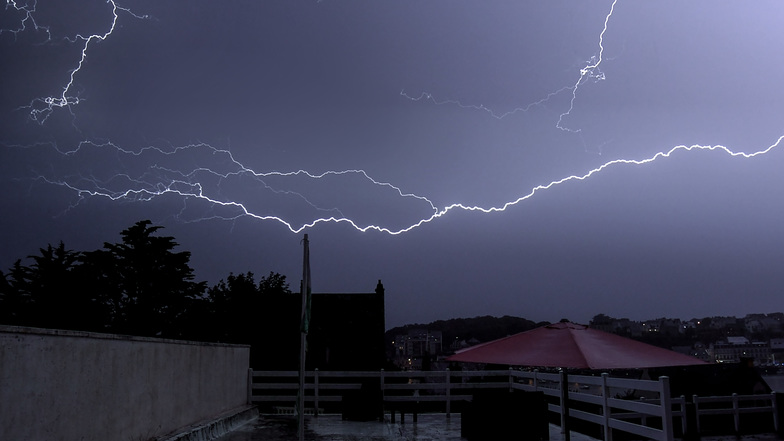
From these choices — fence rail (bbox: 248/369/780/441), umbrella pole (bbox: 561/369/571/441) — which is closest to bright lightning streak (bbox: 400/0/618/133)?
fence rail (bbox: 248/369/780/441)

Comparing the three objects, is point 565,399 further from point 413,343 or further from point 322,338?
point 413,343

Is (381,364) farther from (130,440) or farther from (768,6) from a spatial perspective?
(768,6)

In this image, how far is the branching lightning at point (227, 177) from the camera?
2158 cm

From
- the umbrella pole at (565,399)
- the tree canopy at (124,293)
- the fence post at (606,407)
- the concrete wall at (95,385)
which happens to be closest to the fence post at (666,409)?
the fence post at (606,407)

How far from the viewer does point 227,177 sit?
38062mm

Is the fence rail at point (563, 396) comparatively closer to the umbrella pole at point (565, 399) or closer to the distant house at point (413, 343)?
the umbrella pole at point (565, 399)

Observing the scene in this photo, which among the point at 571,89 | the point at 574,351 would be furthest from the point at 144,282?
the point at 574,351

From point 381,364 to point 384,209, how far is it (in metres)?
10.7

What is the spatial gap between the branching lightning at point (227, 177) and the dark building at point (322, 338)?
3.81 meters

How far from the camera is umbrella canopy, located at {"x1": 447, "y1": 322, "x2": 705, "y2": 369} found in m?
6.79

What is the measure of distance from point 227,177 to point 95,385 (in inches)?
1317

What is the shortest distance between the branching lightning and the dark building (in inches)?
150

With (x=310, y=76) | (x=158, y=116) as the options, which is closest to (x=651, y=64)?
(x=310, y=76)

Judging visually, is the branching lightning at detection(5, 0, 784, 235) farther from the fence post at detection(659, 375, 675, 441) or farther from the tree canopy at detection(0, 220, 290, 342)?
the fence post at detection(659, 375, 675, 441)
